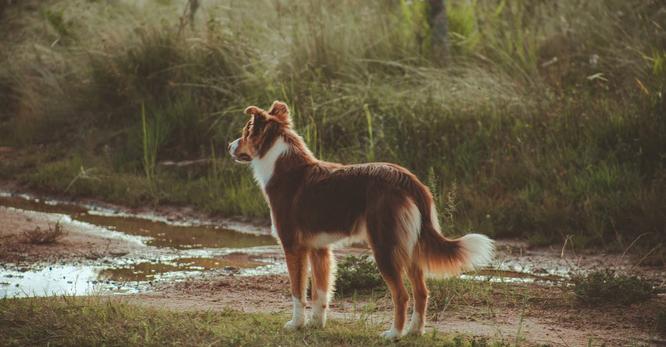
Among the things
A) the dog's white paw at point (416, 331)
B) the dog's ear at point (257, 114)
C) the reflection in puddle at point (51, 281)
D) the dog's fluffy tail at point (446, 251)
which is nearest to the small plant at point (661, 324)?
the dog's fluffy tail at point (446, 251)

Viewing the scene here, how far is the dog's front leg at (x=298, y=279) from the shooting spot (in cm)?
591

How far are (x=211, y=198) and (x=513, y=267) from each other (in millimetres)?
4311

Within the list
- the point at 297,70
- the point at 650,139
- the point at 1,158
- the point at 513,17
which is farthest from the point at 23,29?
the point at 650,139

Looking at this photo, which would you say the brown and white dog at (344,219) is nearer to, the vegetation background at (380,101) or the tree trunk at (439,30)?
the vegetation background at (380,101)

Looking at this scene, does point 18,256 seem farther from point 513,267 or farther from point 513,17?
point 513,17

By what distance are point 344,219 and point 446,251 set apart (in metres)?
0.69

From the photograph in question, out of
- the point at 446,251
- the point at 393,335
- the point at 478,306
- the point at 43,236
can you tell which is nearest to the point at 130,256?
the point at 43,236

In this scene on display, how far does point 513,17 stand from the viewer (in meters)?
14.1

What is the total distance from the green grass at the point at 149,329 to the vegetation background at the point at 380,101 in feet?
11.6

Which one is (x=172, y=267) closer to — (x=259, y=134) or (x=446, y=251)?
(x=259, y=134)

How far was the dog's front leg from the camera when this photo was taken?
591 centimetres

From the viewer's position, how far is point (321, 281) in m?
6.03

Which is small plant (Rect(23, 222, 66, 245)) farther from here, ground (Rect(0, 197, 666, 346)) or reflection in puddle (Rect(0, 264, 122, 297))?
reflection in puddle (Rect(0, 264, 122, 297))

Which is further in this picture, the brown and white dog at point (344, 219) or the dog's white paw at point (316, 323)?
the dog's white paw at point (316, 323)
